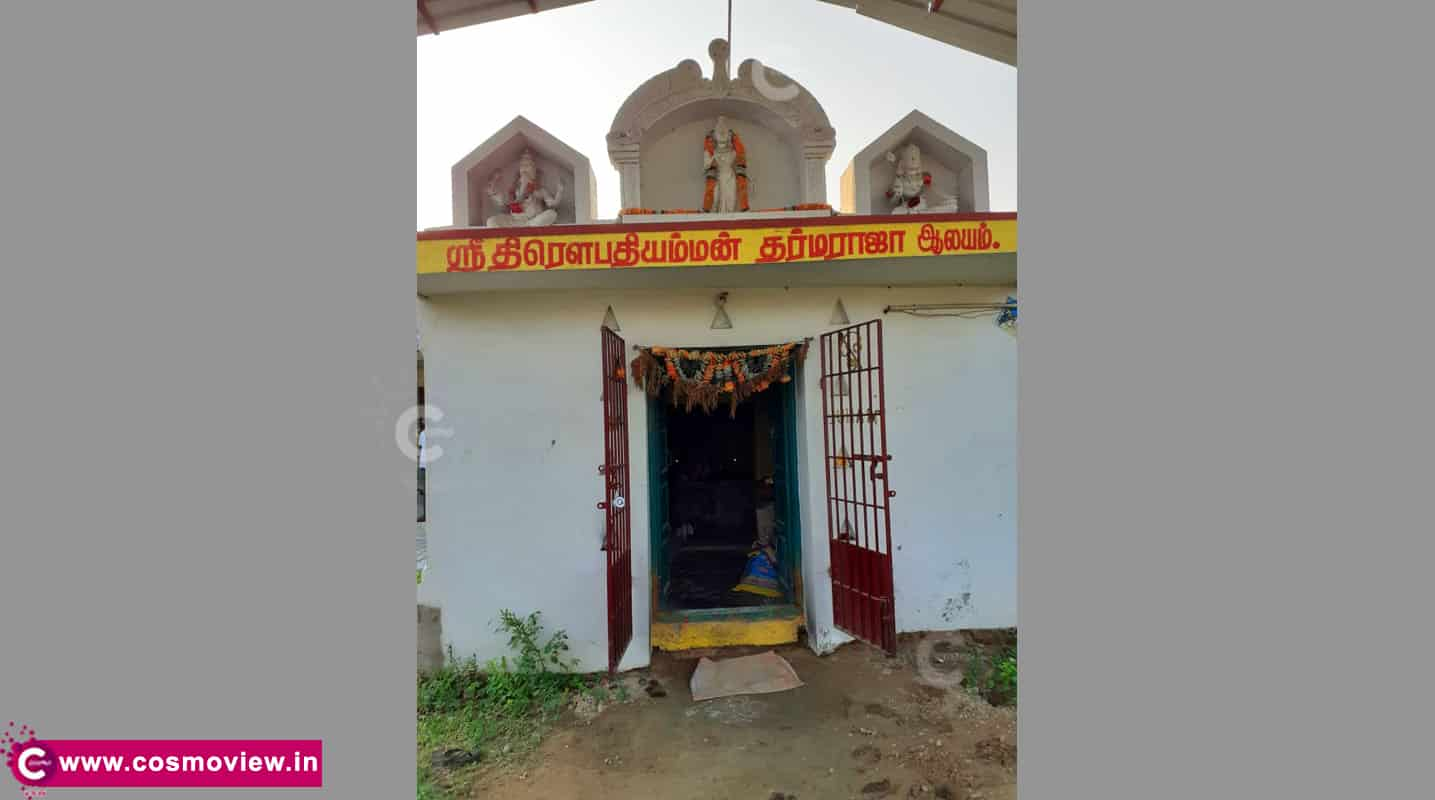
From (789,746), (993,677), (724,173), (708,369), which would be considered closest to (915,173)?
(724,173)

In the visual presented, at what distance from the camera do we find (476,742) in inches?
144

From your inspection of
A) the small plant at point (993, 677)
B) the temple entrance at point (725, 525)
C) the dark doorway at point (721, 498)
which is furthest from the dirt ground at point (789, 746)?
the dark doorway at point (721, 498)

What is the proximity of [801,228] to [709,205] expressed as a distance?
111 centimetres

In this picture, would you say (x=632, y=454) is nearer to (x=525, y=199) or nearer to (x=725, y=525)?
(x=525, y=199)

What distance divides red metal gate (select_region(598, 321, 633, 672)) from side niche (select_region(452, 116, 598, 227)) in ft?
4.21

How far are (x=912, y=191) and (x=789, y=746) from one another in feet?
13.3

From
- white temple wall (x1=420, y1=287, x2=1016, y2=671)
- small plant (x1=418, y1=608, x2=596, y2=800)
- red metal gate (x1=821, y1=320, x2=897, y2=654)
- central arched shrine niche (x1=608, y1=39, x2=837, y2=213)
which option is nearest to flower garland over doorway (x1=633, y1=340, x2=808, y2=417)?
white temple wall (x1=420, y1=287, x2=1016, y2=671)

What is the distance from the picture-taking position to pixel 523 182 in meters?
4.79

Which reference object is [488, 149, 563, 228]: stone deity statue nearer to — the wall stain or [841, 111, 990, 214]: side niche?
[841, 111, 990, 214]: side niche

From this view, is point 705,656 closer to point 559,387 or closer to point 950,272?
point 559,387

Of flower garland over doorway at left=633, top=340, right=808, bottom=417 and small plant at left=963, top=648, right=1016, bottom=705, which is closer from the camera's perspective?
small plant at left=963, top=648, right=1016, bottom=705

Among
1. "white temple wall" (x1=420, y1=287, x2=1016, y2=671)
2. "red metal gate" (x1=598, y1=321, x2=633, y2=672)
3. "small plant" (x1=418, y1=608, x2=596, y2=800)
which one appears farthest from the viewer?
"white temple wall" (x1=420, y1=287, x2=1016, y2=671)

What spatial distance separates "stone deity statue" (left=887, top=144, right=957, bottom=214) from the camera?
4914mm

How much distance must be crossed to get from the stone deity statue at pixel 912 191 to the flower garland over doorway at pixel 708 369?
4.76 ft
